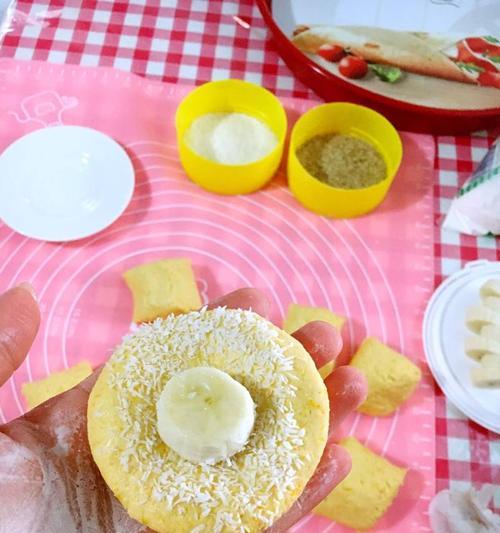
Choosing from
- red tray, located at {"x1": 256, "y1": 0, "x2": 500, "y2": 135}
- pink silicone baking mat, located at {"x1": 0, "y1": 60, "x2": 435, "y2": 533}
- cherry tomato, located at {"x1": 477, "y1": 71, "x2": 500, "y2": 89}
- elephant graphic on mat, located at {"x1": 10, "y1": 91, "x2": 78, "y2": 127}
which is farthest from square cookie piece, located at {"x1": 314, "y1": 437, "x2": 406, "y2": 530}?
elephant graphic on mat, located at {"x1": 10, "y1": 91, "x2": 78, "y2": 127}

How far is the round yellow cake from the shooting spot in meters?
0.91

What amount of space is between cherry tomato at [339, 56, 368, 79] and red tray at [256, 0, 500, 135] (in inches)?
1.6

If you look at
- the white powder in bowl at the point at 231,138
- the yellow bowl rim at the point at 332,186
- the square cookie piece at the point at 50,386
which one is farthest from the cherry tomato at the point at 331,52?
the square cookie piece at the point at 50,386

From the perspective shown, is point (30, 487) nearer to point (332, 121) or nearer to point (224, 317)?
point (224, 317)

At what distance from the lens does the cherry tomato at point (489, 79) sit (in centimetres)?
168

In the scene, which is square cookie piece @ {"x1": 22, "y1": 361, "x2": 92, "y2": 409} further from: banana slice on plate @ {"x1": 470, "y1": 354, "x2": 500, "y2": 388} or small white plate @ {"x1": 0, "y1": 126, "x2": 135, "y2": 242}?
banana slice on plate @ {"x1": 470, "y1": 354, "x2": 500, "y2": 388}

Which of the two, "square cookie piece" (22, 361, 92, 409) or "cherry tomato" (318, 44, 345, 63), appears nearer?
"square cookie piece" (22, 361, 92, 409)

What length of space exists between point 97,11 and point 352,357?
1208 millimetres

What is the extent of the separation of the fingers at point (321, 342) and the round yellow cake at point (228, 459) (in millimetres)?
176

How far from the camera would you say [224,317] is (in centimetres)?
105

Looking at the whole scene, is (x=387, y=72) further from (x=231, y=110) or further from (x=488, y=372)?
(x=488, y=372)

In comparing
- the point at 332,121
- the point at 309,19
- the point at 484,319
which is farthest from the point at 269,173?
the point at 484,319

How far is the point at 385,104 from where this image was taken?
1.65m

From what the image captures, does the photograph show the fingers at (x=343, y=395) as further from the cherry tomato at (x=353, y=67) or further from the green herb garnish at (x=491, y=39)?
the green herb garnish at (x=491, y=39)
